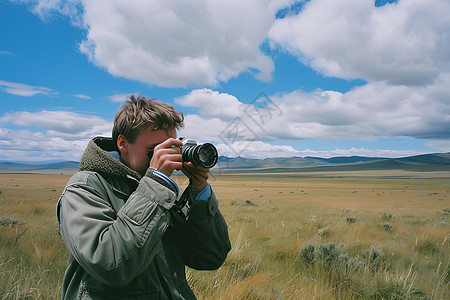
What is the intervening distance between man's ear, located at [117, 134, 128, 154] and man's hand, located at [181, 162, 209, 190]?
41 cm

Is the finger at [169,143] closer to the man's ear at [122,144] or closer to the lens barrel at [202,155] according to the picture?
the lens barrel at [202,155]

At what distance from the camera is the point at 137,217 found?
4.21ft

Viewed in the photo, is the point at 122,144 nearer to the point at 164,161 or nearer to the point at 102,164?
the point at 102,164

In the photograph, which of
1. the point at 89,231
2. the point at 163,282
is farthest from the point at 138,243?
the point at 163,282

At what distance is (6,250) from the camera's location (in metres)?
3.91

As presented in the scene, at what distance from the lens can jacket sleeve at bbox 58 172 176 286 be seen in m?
1.19

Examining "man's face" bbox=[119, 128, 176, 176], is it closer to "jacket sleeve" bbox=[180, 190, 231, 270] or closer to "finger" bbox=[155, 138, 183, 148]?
"finger" bbox=[155, 138, 183, 148]

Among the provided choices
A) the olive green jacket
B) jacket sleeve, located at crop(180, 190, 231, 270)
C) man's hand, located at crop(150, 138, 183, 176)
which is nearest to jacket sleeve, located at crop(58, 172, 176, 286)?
the olive green jacket

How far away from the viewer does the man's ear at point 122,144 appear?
168cm

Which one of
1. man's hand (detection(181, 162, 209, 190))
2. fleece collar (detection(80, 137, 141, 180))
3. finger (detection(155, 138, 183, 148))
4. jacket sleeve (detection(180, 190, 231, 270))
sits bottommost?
jacket sleeve (detection(180, 190, 231, 270))

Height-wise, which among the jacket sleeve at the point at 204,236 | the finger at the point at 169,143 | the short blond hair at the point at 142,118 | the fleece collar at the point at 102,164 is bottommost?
the jacket sleeve at the point at 204,236

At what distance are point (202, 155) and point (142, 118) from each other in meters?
0.46

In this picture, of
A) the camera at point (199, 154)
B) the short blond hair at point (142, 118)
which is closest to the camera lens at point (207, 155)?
the camera at point (199, 154)

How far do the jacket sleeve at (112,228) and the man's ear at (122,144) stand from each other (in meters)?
0.32
